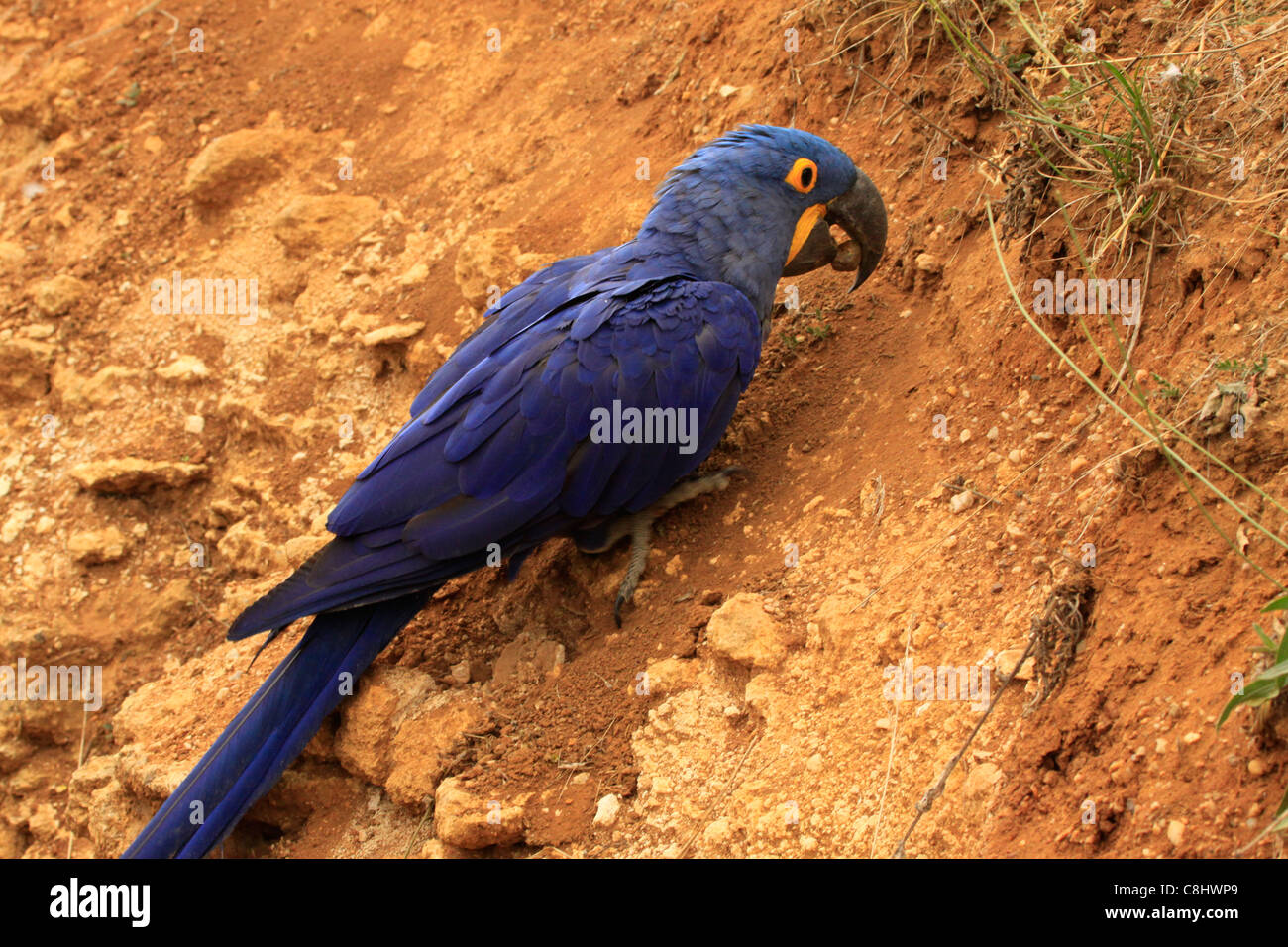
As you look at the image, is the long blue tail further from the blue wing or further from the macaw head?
the macaw head

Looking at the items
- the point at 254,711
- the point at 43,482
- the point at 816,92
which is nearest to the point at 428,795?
the point at 254,711

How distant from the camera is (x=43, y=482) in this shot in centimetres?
502

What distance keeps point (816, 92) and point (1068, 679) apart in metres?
3.16

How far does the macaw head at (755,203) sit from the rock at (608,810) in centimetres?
187

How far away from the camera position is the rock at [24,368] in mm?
5344

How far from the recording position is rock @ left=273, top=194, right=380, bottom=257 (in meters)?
5.46

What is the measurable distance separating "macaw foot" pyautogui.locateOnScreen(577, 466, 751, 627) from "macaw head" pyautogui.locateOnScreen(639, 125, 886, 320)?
676mm

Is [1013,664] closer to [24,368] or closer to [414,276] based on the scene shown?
[414,276]

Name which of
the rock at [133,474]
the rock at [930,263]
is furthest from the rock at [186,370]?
the rock at [930,263]

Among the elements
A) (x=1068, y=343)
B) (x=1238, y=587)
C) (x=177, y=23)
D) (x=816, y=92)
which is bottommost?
(x=1238, y=587)

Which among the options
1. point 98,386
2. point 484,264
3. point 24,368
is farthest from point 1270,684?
point 24,368

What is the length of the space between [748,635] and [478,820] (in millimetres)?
982

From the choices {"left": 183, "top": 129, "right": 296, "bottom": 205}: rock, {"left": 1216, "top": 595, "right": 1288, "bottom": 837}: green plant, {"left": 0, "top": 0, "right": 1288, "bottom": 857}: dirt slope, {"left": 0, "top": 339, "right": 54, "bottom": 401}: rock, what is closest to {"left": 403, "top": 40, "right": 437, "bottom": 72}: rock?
{"left": 0, "top": 0, "right": 1288, "bottom": 857}: dirt slope
